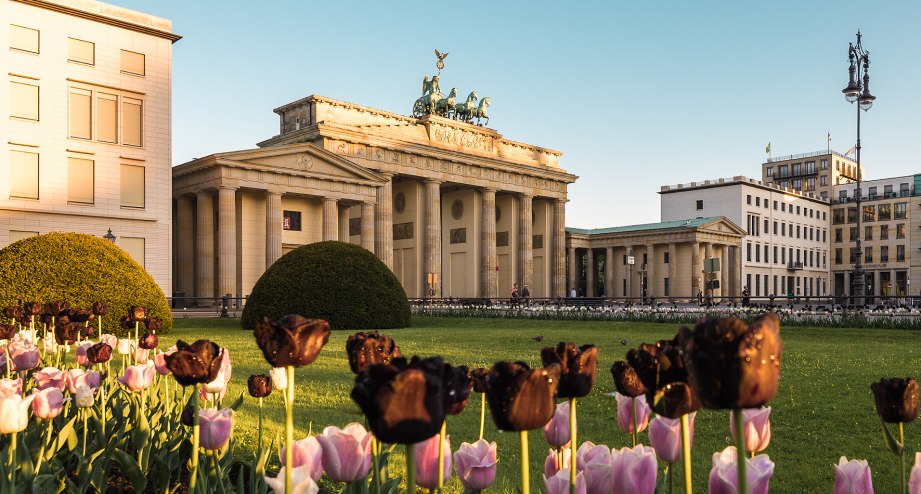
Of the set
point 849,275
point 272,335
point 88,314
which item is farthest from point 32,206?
point 849,275

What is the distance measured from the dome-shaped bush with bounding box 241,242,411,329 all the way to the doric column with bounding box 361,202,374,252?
23.5m

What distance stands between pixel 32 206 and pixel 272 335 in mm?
34797

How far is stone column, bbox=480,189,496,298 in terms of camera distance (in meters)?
61.1

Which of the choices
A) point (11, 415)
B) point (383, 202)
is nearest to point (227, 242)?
point (383, 202)

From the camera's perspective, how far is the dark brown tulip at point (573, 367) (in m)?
1.86

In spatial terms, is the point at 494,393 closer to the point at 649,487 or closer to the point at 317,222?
the point at 649,487

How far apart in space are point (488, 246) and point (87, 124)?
35034mm

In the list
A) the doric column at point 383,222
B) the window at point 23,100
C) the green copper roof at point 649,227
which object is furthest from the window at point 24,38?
the green copper roof at point 649,227

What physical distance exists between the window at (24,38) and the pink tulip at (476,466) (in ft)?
120

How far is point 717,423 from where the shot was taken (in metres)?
7.78

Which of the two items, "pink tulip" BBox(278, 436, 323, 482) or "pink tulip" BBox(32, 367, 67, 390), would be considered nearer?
"pink tulip" BBox(278, 436, 323, 482)

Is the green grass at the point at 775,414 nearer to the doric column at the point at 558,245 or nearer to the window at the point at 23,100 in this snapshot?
the window at the point at 23,100

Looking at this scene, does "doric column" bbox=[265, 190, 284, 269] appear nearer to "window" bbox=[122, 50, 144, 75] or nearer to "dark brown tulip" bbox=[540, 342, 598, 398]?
"window" bbox=[122, 50, 144, 75]

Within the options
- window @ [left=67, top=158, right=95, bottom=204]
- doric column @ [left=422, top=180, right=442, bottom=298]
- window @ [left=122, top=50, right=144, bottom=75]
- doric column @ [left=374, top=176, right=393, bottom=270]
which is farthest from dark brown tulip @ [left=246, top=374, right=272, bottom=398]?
doric column @ [left=422, top=180, right=442, bottom=298]
